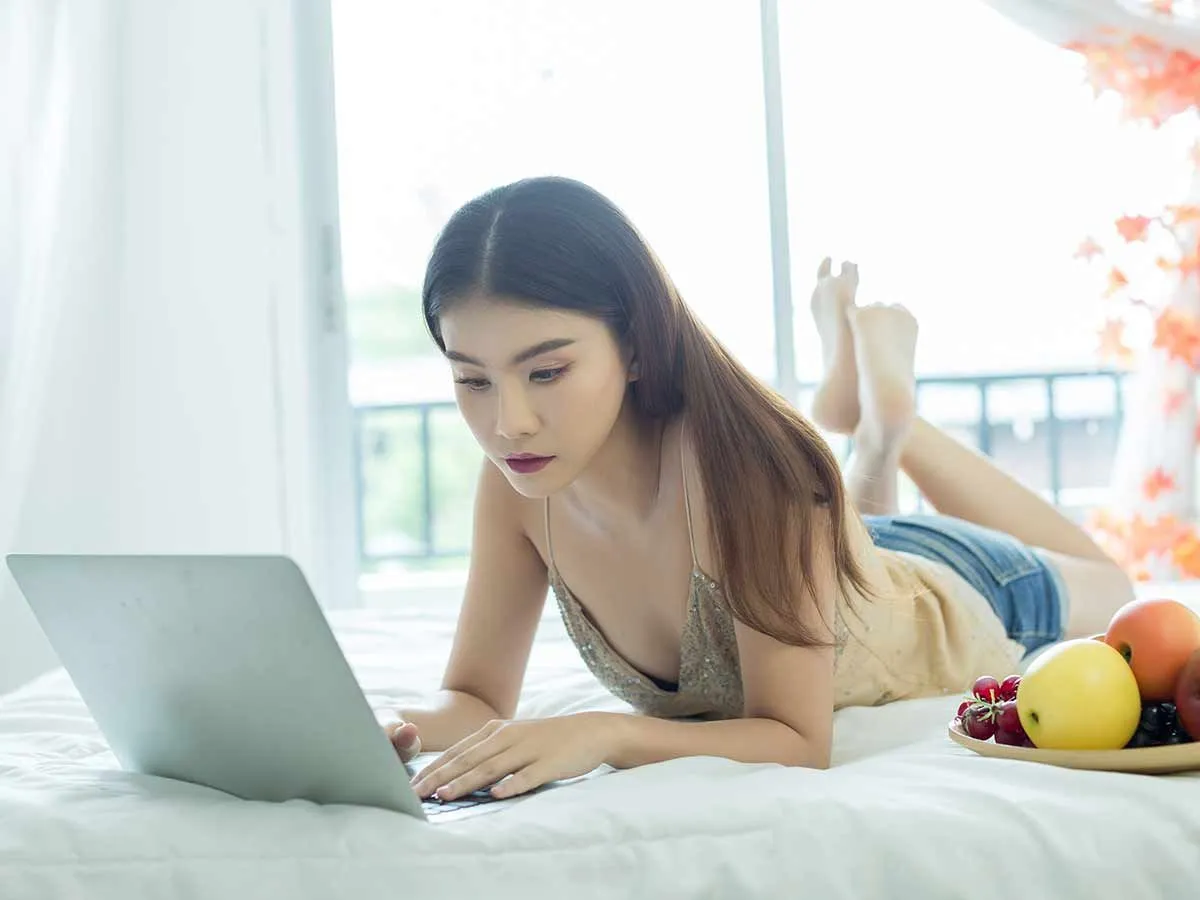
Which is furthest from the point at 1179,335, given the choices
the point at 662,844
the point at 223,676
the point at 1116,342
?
the point at 223,676

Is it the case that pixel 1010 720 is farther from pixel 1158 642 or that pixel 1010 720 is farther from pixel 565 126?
pixel 565 126

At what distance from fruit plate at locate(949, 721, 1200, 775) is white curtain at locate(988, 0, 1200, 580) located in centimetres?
263

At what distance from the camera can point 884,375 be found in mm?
2275

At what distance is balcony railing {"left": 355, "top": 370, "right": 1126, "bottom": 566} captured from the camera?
4.84 meters

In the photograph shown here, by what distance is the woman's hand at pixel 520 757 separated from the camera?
1163mm

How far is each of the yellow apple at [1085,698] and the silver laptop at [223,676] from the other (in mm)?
472

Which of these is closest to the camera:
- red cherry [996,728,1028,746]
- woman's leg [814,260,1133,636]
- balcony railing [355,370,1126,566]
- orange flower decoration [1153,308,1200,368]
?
red cherry [996,728,1028,746]

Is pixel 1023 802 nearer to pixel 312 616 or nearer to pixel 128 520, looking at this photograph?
pixel 312 616

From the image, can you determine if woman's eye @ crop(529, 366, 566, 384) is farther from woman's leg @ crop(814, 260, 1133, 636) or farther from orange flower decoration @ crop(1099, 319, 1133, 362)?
orange flower decoration @ crop(1099, 319, 1133, 362)

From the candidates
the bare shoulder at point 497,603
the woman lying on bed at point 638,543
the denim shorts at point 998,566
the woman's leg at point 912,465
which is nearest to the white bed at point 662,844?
the woman lying on bed at point 638,543

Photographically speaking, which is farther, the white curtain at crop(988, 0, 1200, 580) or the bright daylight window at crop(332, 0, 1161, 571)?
the bright daylight window at crop(332, 0, 1161, 571)

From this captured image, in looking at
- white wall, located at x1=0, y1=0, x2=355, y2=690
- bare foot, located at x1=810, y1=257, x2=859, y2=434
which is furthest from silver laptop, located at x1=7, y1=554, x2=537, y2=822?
white wall, located at x1=0, y1=0, x2=355, y2=690

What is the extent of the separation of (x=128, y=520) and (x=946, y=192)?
2.49 metres

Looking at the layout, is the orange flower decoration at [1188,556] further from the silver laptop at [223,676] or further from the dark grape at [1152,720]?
the silver laptop at [223,676]
